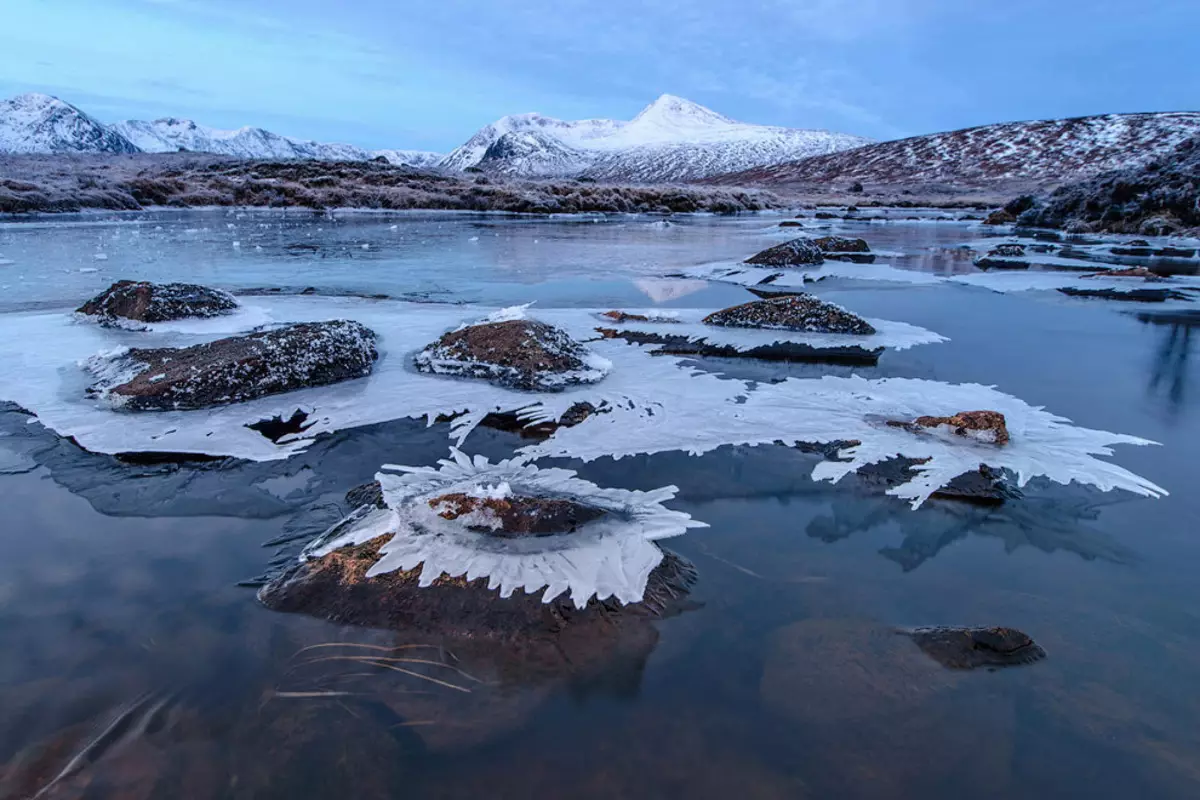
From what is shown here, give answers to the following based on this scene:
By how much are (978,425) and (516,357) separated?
3.06m

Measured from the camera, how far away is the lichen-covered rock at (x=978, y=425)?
355cm

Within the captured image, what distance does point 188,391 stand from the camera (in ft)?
13.5

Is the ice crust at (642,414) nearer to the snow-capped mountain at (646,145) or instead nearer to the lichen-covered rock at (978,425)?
the lichen-covered rock at (978,425)

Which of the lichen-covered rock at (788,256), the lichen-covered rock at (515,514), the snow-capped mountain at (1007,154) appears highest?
the snow-capped mountain at (1007,154)

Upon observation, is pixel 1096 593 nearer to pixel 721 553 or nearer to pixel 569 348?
pixel 721 553

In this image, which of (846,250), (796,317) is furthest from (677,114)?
(796,317)

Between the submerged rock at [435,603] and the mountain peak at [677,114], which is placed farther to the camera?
the mountain peak at [677,114]

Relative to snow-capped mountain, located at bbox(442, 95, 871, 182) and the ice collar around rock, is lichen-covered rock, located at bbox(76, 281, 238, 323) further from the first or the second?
snow-capped mountain, located at bbox(442, 95, 871, 182)

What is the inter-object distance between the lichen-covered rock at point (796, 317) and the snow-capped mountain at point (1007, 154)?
60.3 meters

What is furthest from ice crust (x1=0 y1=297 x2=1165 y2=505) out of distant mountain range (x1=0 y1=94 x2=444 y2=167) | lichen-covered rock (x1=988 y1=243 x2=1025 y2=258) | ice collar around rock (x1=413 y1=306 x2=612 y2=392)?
distant mountain range (x1=0 y1=94 x2=444 y2=167)

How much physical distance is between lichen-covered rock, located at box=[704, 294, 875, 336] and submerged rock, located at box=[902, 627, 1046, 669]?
14.8 feet

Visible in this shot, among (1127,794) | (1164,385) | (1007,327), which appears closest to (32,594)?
(1127,794)

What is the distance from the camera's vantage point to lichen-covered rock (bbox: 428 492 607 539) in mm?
2549

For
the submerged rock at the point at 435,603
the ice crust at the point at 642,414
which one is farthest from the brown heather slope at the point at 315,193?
the submerged rock at the point at 435,603
